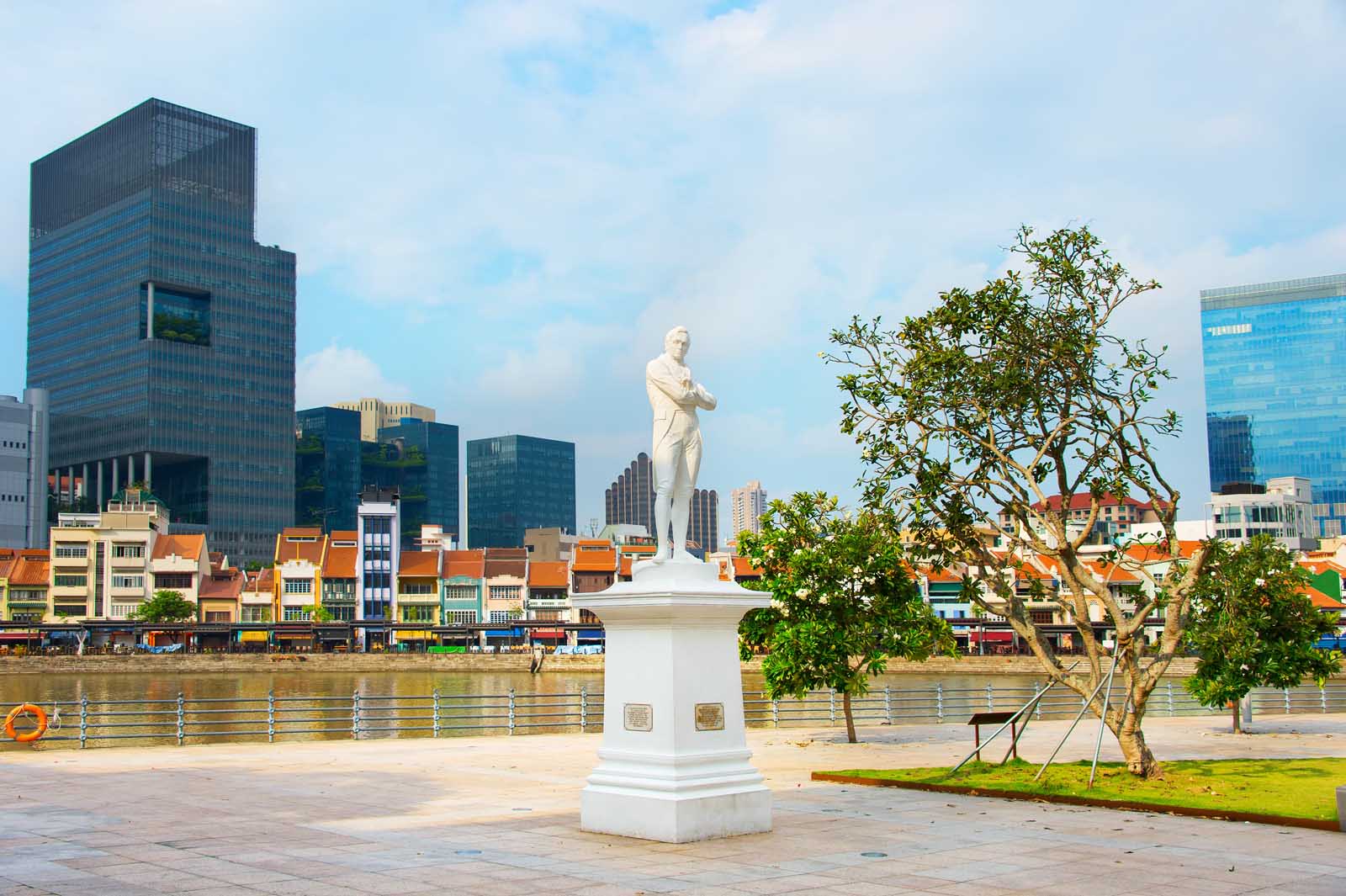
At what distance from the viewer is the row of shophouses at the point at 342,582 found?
91938 millimetres

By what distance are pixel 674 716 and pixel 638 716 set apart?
1.50ft

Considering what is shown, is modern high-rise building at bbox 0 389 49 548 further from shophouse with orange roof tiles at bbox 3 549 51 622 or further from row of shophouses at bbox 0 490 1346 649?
shophouse with orange roof tiles at bbox 3 549 51 622

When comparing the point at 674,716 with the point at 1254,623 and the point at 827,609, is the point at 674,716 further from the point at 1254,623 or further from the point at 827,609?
the point at 827,609

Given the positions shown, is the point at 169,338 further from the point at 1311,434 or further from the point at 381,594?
the point at 1311,434

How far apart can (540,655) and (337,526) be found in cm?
10722

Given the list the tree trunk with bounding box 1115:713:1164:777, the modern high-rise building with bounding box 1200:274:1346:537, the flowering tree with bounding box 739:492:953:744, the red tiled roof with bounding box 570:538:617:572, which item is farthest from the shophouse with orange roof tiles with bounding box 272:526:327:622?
the modern high-rise building with bounding box 1200:274:1346:537

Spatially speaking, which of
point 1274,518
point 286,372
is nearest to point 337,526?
point 286,372

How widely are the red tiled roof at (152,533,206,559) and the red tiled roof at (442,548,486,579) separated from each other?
18943mm

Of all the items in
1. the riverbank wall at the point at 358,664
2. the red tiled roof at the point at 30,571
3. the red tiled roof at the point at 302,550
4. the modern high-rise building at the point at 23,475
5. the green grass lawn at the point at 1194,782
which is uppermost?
the modern high-rise building at the point at 23,475

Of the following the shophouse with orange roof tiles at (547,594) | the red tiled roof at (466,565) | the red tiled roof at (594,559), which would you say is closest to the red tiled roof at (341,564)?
the red tiled roof at (466,565)

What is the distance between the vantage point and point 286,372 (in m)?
148

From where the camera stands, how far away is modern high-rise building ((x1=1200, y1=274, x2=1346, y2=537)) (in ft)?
486

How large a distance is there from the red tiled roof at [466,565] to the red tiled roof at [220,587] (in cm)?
1575

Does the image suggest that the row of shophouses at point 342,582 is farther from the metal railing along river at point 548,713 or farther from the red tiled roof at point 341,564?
the metal railing along river at point 548,713
